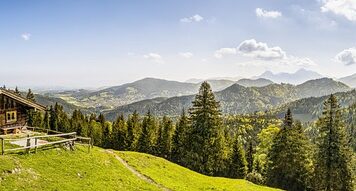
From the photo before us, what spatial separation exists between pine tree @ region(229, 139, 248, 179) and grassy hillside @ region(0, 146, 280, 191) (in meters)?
46.4

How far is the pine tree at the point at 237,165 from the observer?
89.6m

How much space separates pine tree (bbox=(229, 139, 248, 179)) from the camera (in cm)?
8956

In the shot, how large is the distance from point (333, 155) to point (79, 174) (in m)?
45.9

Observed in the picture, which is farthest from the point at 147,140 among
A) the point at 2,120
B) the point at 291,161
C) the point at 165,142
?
the point at 2,120

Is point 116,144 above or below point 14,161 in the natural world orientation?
below

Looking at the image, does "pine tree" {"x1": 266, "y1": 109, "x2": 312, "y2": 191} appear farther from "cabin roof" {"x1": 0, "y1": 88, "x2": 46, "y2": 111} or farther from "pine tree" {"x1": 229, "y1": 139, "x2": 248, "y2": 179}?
"cabin roof" {"x1": 0, "y1": 88, "x2": 46, "y2": 111}

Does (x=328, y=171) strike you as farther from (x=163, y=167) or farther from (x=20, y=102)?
(x=20, y=102)

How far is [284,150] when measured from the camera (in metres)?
71.1

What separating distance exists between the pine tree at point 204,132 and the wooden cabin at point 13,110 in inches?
1106

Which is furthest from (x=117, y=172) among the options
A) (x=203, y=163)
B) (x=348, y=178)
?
(x=348, y=178)

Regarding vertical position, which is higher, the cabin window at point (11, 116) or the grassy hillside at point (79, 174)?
the cabin window at point (11, 116)

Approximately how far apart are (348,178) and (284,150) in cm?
1304

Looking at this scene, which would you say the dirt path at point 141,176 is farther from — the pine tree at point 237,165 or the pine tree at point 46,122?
the pine tree at point 46,122

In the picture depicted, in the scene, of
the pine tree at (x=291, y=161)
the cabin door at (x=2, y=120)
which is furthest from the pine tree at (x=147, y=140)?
the cabin door at (x=2, y=120)
